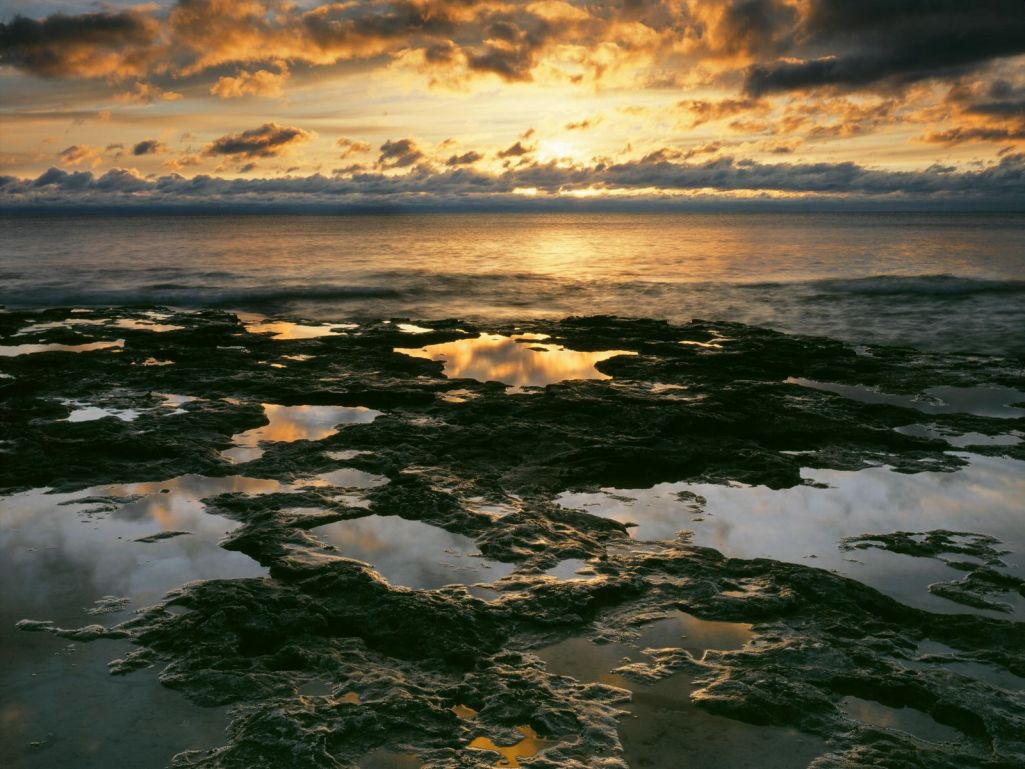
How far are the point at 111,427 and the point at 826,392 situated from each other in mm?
11011

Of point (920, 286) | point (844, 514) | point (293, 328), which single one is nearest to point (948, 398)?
point (844, 514)

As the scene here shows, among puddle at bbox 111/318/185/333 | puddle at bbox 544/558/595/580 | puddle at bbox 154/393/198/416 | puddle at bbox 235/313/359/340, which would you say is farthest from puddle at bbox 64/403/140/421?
puddle at bbox 111/318/185/333

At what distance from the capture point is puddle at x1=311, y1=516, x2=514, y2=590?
20.6 ft

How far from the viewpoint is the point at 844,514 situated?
7.64 m

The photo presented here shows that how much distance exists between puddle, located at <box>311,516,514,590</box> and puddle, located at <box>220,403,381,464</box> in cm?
269

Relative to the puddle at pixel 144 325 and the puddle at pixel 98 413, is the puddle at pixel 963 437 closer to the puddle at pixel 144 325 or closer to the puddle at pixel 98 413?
the puddle at pixel 98 413

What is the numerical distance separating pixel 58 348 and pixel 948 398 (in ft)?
58.5

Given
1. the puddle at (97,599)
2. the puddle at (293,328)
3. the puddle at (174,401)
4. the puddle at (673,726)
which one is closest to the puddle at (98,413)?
the puddle at (174,401)

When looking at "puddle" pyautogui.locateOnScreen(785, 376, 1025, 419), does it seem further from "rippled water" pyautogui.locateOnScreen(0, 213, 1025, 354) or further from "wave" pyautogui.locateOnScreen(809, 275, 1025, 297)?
"wave" pyautogui.locateOnScreen(809, 275, 1025, 297)

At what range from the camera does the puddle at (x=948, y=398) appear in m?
11.7

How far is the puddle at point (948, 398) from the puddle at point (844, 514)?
9.41 ft

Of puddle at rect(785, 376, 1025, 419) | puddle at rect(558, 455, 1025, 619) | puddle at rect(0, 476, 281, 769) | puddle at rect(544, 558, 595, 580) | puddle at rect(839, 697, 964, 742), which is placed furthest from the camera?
puddle at rect(785, 376, 1025, 419)

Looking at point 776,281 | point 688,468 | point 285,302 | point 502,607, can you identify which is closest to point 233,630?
point 502,607

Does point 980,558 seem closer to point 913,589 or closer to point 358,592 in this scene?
point 913,589
